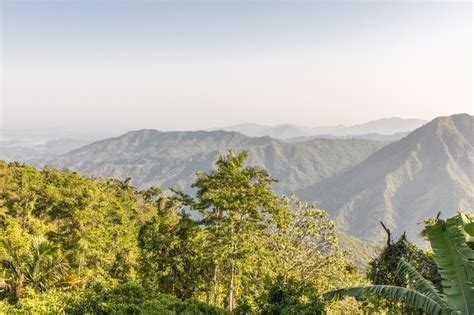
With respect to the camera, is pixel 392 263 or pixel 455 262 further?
pixel 392 263

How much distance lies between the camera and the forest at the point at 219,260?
10131mm

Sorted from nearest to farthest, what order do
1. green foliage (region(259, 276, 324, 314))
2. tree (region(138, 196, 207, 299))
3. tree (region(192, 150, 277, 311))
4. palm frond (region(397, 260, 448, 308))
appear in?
palm frond (region(397, 260, 448, 308)) < green foliage (region(259, 276, 324, 314)) < tree (region(192, 150, 277, 311)) < tree (region(138, 196, 207, 299))

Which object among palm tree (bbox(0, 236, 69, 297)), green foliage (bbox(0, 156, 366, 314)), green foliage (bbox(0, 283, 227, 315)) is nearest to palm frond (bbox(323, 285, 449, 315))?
green foliage (bbox(0, 283, 227, 315))

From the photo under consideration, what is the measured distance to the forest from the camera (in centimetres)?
1013

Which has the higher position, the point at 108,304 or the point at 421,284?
the point at 421,284

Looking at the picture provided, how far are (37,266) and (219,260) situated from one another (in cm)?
945

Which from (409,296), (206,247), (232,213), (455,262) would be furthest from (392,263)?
(206,247)

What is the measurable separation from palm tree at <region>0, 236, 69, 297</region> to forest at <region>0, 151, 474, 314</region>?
0.05 m

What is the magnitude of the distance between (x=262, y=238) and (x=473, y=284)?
15.9m

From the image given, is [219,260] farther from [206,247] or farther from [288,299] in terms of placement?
[288,299]

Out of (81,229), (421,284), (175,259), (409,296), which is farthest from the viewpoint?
(81,229)

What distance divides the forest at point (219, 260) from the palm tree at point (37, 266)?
46mm

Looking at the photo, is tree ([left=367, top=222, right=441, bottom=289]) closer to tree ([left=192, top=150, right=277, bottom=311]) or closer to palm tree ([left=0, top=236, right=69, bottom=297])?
tree ([left=192, top=150, right=277, bottom=311])

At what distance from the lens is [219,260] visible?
68.2ft
